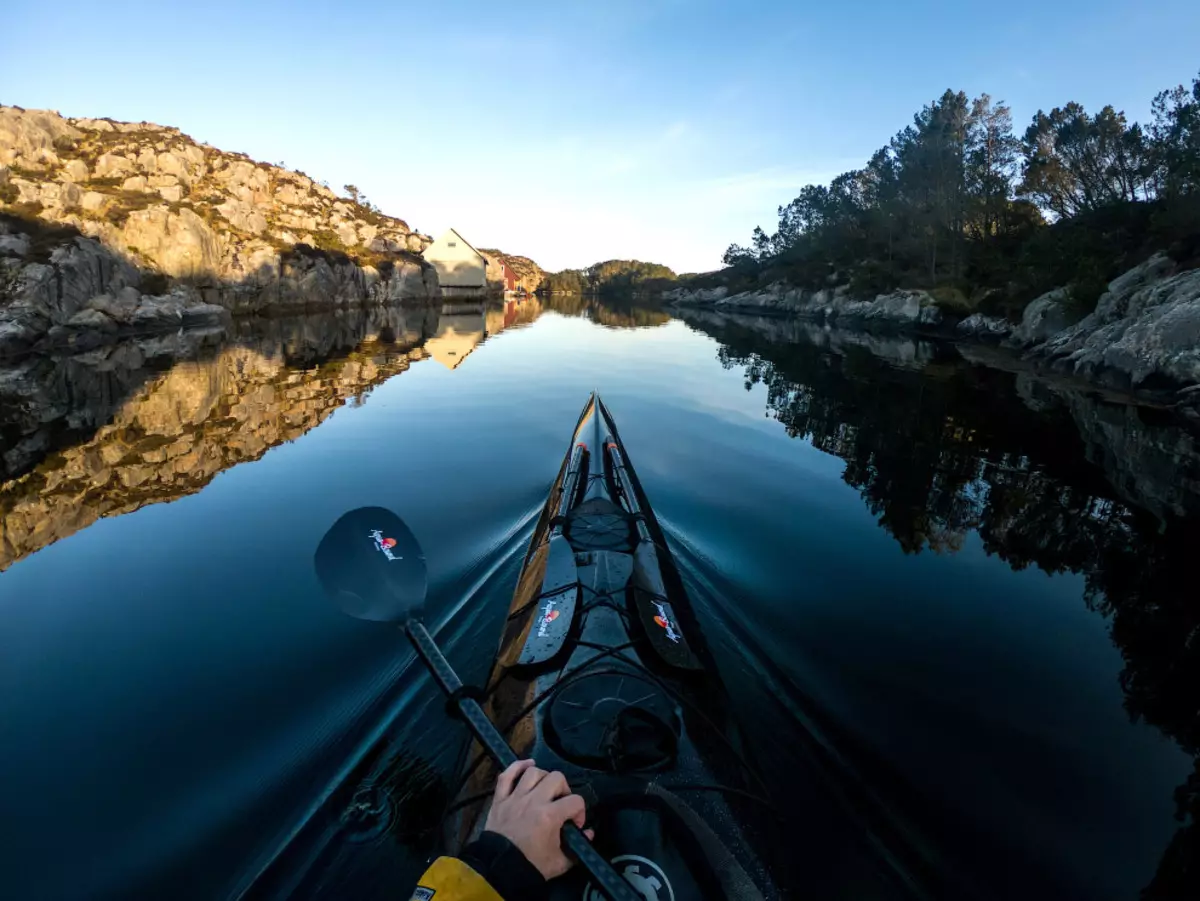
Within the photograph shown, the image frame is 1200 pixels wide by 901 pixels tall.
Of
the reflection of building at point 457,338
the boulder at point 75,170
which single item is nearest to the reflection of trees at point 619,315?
the reflection of building at point 457,338

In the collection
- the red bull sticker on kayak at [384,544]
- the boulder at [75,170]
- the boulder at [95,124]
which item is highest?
the boulder at [95,124]

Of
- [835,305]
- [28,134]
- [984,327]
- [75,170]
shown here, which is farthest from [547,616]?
[28,134]

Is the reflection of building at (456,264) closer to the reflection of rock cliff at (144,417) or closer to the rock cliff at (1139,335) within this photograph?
the reflection of rock cliff at (144,417)

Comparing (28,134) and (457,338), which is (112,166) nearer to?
(28,134)

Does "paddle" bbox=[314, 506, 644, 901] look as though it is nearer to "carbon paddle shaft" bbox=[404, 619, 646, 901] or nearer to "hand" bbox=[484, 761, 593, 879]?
"carbon paddle shaft" bbox=[404, 619, 646, 901]

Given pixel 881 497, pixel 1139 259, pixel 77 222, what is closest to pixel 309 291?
pixel 77 222

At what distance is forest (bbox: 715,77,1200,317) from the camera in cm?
2542

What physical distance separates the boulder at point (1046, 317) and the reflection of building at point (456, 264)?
229 feet

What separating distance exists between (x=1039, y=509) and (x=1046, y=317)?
2446cm

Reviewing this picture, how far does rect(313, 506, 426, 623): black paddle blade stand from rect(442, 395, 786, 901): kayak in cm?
83

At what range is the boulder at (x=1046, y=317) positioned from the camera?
24.7 metres

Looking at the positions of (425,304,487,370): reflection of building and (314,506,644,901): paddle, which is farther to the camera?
(425,304,487,370): reflection of building

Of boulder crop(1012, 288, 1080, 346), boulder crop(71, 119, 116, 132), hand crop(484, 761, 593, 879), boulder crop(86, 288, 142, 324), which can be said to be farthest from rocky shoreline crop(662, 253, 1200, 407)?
boulder crop(71, 119, 116, 132)

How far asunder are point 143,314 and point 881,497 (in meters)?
36.4
